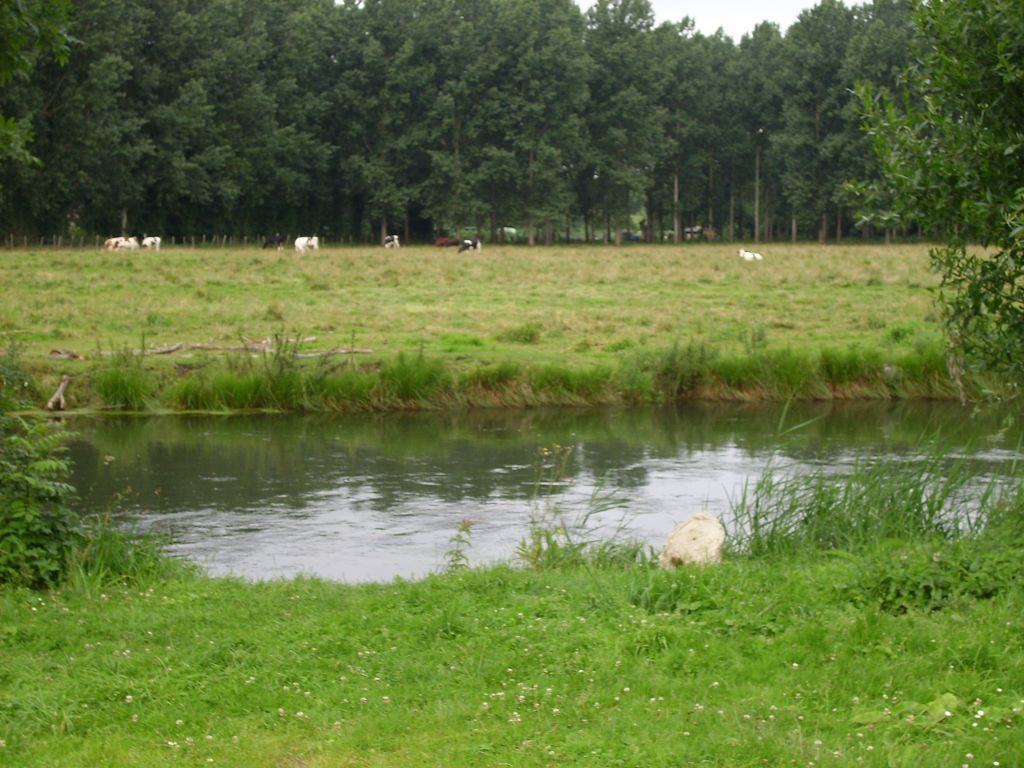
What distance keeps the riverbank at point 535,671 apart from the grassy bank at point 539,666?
0.02 meters

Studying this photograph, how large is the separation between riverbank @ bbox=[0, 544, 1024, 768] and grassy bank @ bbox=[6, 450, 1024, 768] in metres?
0.02

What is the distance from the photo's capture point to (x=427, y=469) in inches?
671

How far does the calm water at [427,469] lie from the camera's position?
12633mm

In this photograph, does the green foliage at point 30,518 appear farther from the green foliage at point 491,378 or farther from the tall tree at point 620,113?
the tall tree at point 620,113

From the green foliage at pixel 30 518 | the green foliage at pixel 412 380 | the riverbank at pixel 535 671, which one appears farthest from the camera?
the green foliage at pixel 412 380

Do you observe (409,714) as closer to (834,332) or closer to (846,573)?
(846,573)

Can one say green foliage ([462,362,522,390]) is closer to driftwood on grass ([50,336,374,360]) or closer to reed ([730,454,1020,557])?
driftwood on grass ([50,336,374,360])

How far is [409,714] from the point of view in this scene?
19.1 ft

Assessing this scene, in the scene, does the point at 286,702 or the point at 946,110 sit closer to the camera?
the point at 286,702

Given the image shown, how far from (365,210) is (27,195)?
28.7 metres

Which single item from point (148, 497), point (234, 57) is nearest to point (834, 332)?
point (148, 497)

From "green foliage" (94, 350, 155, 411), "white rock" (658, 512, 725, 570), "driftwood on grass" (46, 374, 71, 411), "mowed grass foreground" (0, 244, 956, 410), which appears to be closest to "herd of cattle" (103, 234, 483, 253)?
"mowed grass foreground" (0, 244, 956, 410)

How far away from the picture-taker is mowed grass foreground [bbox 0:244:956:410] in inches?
848

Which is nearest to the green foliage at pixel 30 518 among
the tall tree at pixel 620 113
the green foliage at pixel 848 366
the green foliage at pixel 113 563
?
the green foliage at pixel 113 563
